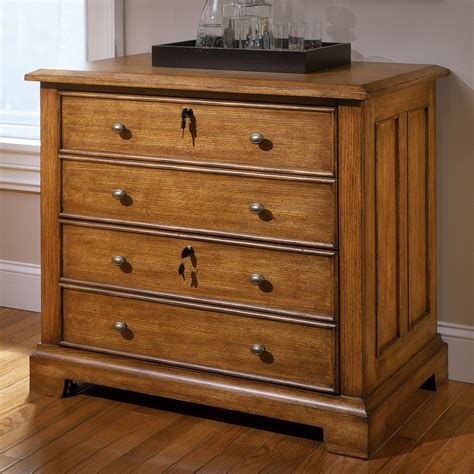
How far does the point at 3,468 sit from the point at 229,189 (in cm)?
79

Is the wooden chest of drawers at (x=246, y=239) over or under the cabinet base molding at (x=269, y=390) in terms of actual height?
over

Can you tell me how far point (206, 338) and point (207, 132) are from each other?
49 centimetres

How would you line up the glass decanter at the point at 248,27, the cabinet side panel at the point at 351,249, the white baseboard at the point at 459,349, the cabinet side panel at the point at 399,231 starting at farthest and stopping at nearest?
the white baseboard at the point at 459,349, the glass decanter at the point at 248,27, the cabinet side panel at the point at 399,231, the cabinet side panel at the point at 351,249

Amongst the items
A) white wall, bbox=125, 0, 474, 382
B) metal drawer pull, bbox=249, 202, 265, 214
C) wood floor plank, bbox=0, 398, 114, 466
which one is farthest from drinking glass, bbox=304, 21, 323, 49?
wood floor plank, bbox=0, 398, 114, 466

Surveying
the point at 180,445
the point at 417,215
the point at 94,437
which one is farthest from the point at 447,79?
the point at 94,437

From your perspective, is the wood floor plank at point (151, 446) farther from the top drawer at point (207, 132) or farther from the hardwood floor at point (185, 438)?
the top drawer at point (207, 132)

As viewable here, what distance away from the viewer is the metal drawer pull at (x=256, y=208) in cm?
226

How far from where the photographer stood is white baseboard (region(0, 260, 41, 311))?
3.31m

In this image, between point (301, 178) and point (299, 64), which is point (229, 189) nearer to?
point (301, 178)

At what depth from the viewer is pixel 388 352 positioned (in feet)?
7.79

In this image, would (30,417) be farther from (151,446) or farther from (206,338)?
(206,338)

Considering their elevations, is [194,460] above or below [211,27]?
below

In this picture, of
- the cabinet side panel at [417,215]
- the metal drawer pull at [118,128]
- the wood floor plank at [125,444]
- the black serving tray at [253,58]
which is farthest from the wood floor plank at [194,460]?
the black serving tray at [253,58]

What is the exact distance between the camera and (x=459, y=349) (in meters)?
2.71
